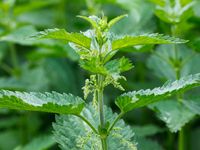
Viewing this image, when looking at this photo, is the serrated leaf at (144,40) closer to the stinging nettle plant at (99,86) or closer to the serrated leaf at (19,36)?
the stinging nettle plant at (99,86)

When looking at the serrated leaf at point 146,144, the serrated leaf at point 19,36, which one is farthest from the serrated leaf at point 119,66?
the serrated leaf at point 19,36

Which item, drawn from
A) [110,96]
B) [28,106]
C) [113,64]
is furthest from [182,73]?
[28,106]

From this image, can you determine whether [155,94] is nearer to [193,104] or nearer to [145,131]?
[193,104]

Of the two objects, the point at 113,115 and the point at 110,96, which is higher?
the point at 110,96

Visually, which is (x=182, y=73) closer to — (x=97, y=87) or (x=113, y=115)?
(x=113, y=115)

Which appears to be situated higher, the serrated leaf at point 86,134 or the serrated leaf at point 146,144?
the serrated leaf at point 146,144

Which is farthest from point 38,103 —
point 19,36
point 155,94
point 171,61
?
point 19,36

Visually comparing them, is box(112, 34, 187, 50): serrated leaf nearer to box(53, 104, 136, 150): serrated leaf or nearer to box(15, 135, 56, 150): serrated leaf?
box(53, 104, 136, 150): serrated leaf
